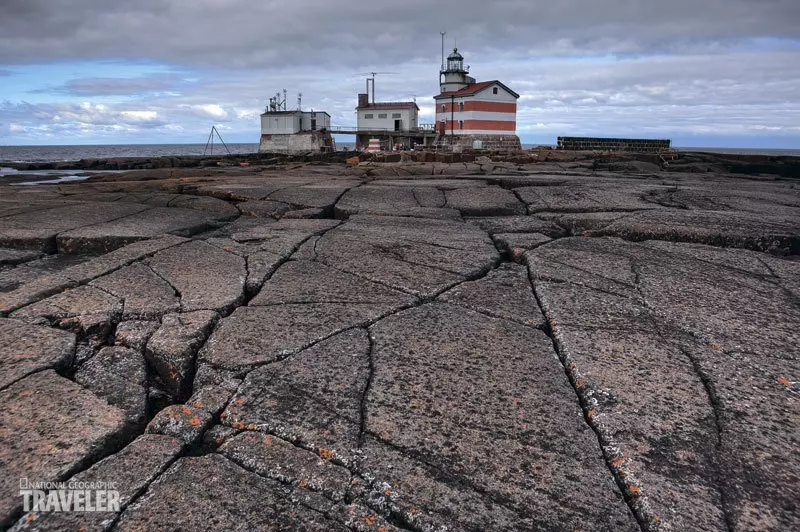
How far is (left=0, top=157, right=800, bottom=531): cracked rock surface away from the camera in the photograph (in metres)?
1.36

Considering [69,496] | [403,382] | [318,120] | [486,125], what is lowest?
[69,496]

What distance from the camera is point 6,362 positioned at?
6.39 ft

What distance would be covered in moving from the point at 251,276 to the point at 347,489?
1.88 meters

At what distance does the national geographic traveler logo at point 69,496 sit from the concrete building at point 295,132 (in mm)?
43120

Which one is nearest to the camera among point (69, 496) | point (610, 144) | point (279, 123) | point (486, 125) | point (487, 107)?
point (69, 496)

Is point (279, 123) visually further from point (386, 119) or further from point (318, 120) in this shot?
point (386, 119)

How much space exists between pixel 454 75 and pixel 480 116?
19.5 feet

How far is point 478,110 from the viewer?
36344mm

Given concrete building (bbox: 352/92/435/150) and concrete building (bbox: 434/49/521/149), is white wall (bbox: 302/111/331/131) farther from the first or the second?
concrete building (bbox: 434/49/521/149)

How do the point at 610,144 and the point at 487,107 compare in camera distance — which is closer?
the point at 610,144

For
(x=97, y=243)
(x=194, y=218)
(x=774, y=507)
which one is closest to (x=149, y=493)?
(x=774, y=507)

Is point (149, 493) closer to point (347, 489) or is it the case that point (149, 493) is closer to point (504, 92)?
point (347, 489)

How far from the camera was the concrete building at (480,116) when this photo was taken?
36.3 meters

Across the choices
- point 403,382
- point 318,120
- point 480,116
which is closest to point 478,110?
point 480,116
